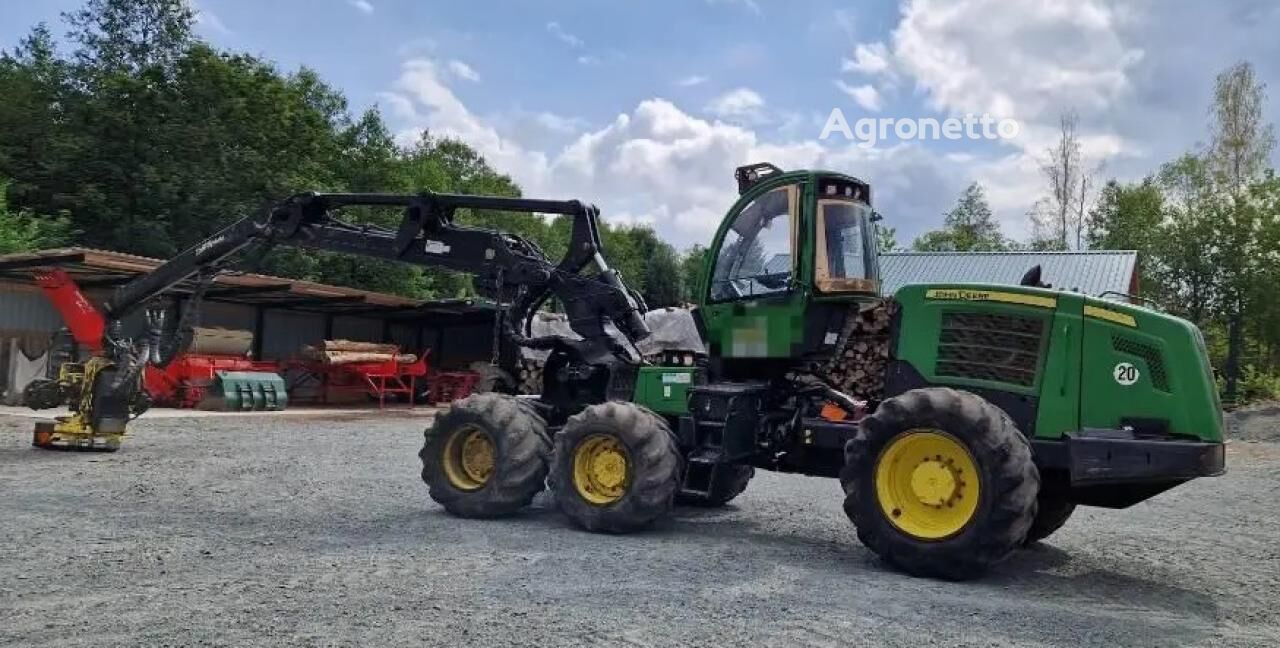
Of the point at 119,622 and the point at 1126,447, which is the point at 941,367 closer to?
the point at 1126,447

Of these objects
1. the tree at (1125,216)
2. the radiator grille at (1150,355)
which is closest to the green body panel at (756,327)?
the radiator grille at (1150,355)

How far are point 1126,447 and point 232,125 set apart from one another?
103ft

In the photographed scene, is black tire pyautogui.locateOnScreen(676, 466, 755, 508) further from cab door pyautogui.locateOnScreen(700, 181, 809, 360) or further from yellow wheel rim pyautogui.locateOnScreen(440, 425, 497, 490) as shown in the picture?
yellow wheel rim pyautogui.locateOnScreen(440, 425, 497, 490)

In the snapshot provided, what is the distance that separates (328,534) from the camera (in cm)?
769

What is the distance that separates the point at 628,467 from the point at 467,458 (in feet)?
5.91

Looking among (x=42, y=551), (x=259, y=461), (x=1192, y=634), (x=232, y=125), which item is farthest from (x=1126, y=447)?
(x=232, y=125)

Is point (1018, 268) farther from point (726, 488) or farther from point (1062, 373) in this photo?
point (1062, 373)

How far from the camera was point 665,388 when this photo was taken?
27.7ft

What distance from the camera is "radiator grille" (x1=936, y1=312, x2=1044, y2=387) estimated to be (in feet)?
22.5

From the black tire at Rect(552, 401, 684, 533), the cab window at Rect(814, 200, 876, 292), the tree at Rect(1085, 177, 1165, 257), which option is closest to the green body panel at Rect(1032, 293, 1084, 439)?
the cab window at Rect(814, 200, 876, 292)

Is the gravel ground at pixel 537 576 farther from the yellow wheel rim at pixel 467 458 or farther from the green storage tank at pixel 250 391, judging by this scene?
the green storage tank at pixel 250 391

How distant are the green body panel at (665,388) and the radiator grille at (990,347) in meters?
2.11

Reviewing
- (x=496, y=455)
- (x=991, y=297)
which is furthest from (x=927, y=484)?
(x=496, y=455)

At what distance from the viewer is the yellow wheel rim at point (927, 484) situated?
647 cm
